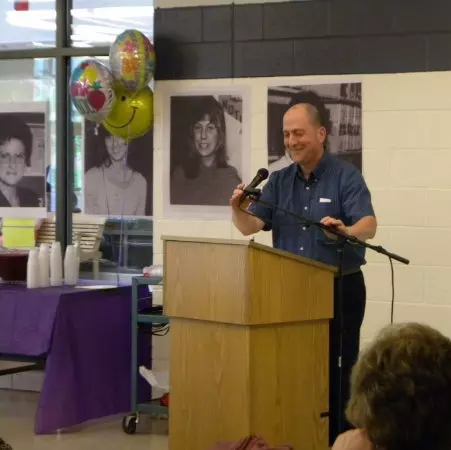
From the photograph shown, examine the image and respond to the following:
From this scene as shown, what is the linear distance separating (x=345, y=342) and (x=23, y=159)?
309 cm

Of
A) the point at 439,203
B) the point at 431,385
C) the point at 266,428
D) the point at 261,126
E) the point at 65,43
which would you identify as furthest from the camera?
the point at 65,43

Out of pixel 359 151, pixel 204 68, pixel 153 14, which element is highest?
pixel 153 14

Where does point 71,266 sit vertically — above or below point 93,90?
below

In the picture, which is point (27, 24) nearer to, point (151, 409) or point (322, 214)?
point (151, 409)

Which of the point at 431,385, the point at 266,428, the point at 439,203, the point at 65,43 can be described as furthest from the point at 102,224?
the point at 431,385

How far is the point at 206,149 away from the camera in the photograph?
17.9 feet

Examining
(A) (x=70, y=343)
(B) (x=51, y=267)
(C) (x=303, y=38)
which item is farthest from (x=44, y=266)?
(C) (x=303, y=38)

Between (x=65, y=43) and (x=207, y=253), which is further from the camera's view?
(x=65, y=43)

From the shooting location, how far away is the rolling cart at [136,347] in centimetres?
491

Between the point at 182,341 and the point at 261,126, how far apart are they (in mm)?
2043

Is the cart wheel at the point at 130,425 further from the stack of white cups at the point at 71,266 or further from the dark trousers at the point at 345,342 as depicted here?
the dark trousers at the point at 345,342

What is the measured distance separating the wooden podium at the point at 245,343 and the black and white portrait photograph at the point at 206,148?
1.81 m

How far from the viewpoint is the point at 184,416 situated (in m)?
3.54

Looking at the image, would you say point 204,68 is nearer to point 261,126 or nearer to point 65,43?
point 261,126
